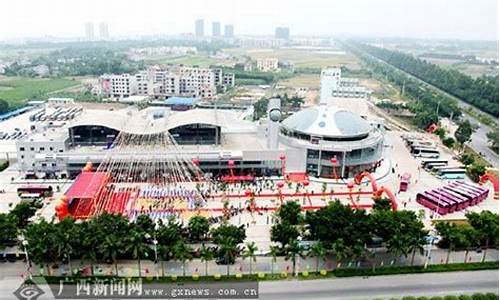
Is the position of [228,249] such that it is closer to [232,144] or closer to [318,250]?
[318,250]

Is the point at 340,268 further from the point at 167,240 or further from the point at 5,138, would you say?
the point at 5,138

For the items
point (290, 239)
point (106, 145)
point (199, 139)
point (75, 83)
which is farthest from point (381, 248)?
point (75, 83)

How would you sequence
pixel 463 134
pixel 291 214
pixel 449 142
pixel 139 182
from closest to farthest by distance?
pixel 291 214 < pixel 139 182 < pixel 463 134 < pixel 449 142

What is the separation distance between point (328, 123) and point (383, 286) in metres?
10.4

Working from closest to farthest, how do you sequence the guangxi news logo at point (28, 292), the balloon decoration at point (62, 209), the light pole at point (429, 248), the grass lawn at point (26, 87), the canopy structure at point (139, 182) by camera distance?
the guangxi news logo at point (28, 292)
the light pole at point (429, 248)
the balloon decoration at point (62, 209)
the canopy structure at point (139, 182)
the grass lawn at point (26, 87)

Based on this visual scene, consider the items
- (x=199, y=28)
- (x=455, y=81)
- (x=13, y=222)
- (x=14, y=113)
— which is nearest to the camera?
(x=13, y=222)

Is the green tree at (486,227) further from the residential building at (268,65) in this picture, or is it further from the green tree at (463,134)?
the residential building at (268,65)

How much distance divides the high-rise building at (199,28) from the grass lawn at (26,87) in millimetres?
87954

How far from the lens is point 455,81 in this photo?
146 feet

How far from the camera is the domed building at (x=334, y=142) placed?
810 inches

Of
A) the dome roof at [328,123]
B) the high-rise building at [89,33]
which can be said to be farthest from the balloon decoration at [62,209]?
the high-rise building at [89,33]

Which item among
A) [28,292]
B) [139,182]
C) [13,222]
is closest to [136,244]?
[28,292]

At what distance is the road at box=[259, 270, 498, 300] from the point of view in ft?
38.3

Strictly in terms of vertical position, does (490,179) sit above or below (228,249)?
below
